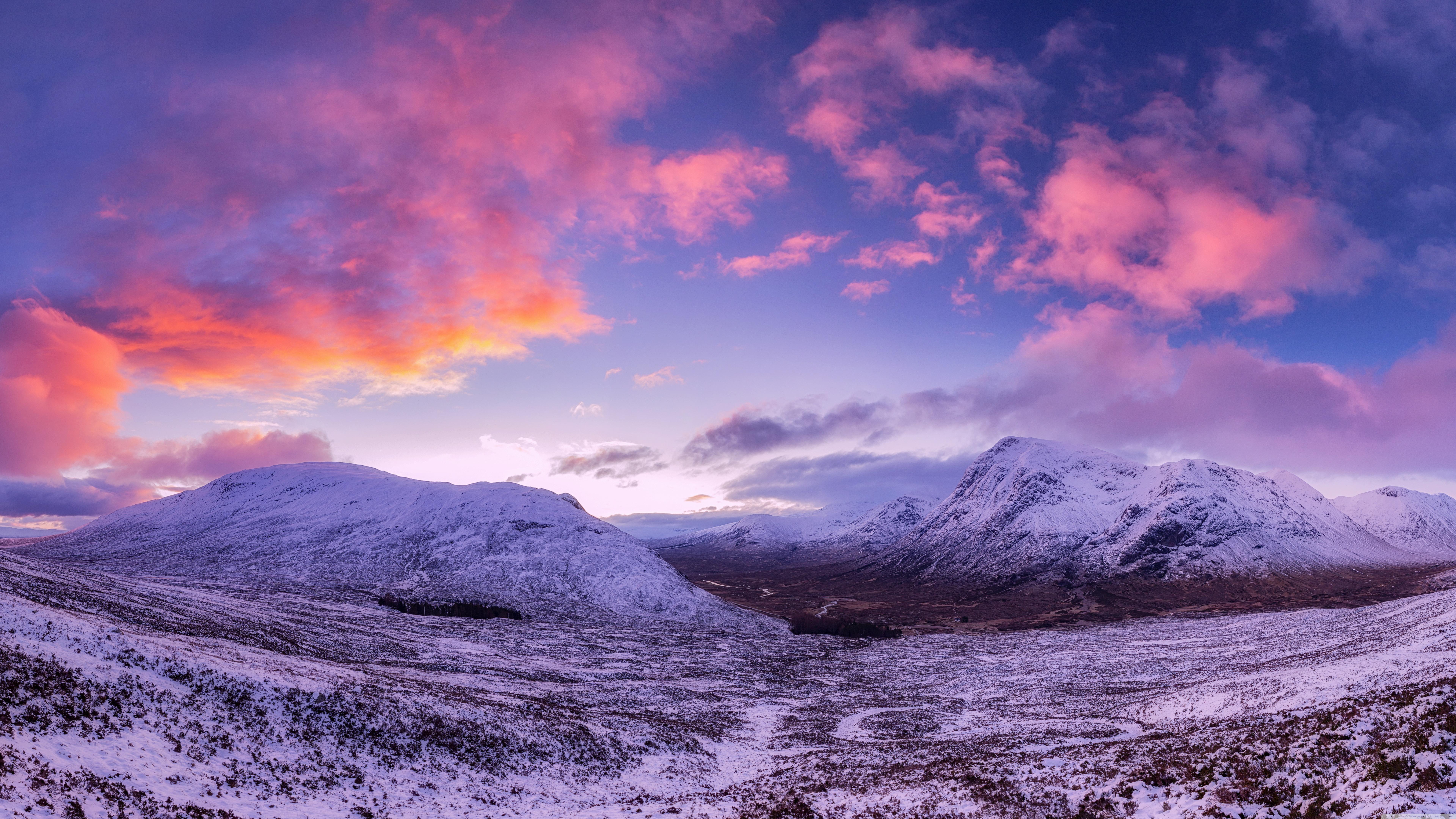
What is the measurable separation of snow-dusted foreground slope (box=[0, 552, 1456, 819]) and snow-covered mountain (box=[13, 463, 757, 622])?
51548mm

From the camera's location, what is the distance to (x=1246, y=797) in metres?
17.8

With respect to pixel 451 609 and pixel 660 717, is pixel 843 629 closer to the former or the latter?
pixel 451 609

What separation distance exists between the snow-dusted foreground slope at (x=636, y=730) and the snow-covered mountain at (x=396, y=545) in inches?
2029

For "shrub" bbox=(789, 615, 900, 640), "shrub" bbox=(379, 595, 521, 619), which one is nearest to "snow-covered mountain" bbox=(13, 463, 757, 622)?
"shrub" bbox=(379, 595, 521, 619)

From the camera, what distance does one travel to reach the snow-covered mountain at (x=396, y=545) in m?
118

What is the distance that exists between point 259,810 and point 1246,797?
32.1m

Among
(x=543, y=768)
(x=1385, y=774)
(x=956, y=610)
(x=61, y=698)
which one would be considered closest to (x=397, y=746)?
(x=543, y=768)

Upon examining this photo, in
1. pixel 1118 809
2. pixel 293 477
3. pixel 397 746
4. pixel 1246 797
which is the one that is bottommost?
pixel 397 746

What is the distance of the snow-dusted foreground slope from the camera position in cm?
1986

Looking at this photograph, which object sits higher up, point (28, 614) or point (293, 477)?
point (293, 477)

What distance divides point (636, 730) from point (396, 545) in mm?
115990

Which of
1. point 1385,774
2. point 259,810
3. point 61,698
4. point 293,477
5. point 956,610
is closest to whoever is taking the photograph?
point 1385,774

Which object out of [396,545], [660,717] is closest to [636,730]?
[660,717]

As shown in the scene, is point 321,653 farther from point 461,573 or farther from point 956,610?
point 956,610
